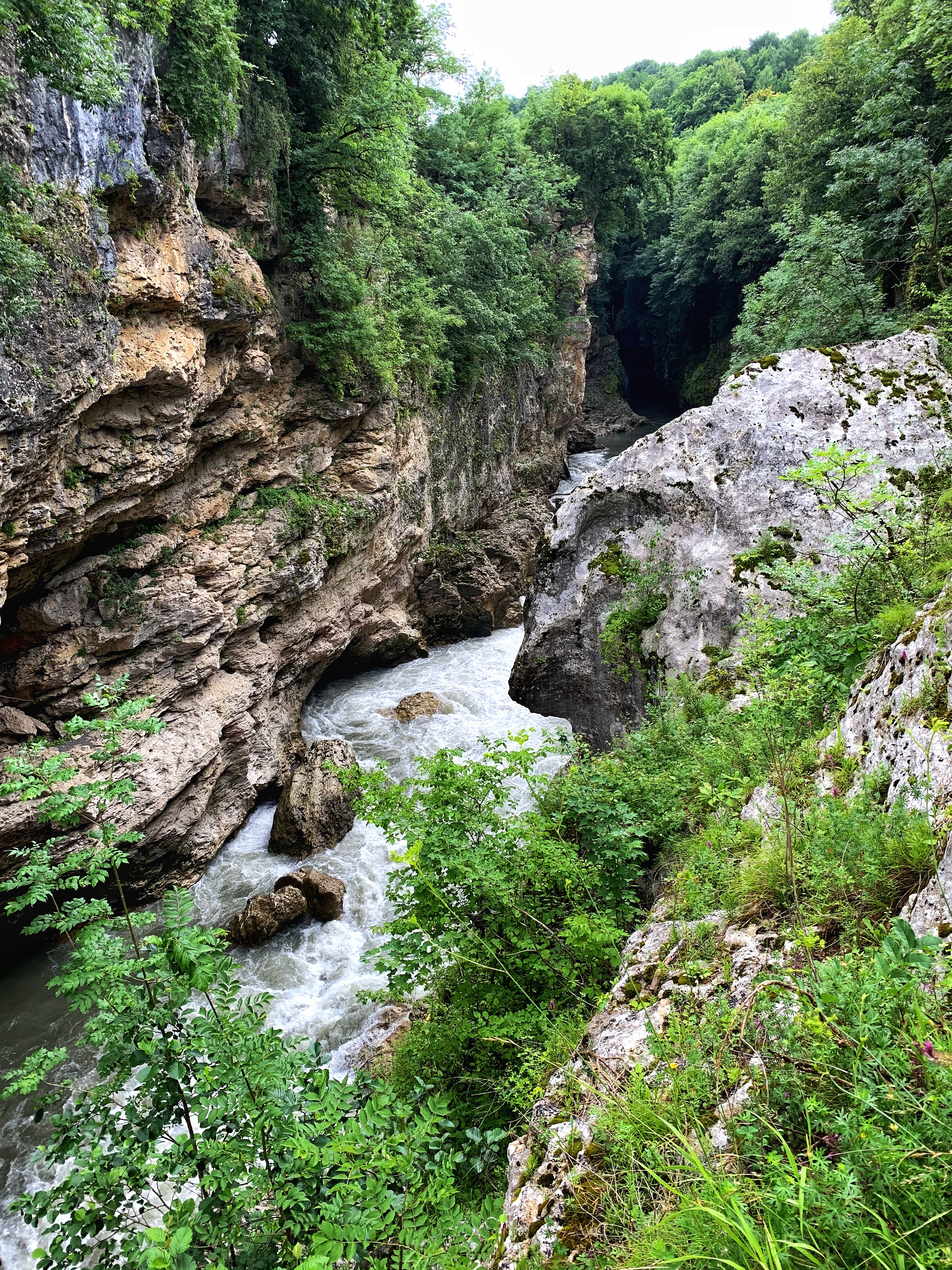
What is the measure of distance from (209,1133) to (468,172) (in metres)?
22.5

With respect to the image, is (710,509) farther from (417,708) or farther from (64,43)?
(417,708)

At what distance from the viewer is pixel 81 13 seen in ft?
17.0

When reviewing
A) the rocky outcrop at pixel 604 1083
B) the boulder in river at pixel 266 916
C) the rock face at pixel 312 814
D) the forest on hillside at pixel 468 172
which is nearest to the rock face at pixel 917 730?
the rocky outcrop at pixel 604 1083

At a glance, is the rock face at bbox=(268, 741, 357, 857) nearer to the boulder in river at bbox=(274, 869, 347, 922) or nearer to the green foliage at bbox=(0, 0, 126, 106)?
the boulder in river at bbox=(274, 869, 347, 922)

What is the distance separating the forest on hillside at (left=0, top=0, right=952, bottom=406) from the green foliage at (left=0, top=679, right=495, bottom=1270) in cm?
569

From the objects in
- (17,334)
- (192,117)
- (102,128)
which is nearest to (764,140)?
(192,117)

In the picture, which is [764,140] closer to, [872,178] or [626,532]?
[872,178]

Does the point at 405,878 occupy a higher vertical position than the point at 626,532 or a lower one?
lower

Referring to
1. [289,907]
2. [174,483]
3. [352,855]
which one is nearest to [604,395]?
[174,483]

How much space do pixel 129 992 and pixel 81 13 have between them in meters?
7.34

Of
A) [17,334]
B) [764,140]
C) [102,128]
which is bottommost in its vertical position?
[17,334]

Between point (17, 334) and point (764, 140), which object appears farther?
point (764, 140)

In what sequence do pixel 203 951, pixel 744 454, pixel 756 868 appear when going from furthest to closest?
pixel 744 454, pixel 756 868, pixel 203 951

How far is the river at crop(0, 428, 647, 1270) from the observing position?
6105mm
